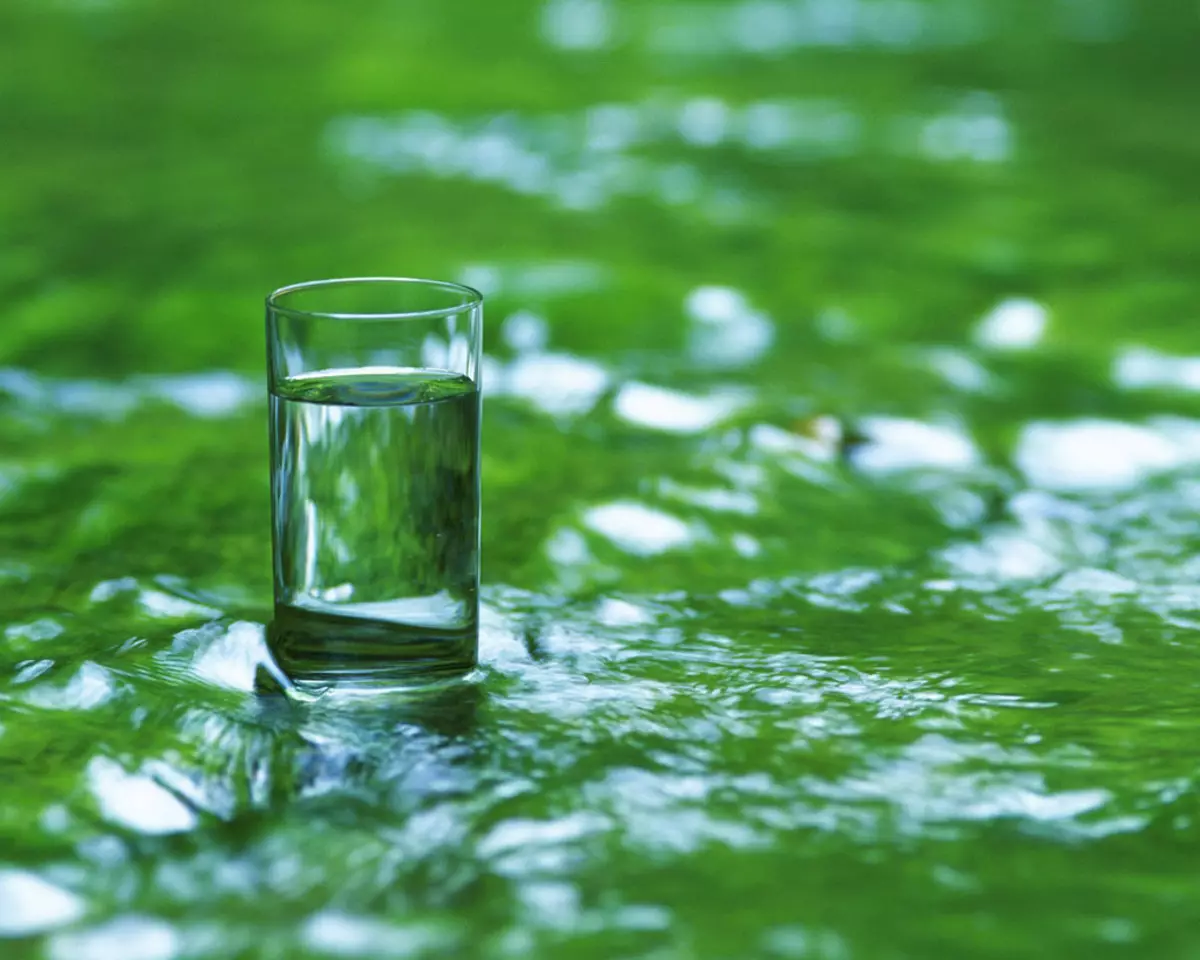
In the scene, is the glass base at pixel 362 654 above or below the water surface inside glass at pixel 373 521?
below

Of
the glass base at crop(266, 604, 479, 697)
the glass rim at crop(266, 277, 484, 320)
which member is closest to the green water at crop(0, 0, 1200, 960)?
the glass base at crop(266, 604, 479, 697)

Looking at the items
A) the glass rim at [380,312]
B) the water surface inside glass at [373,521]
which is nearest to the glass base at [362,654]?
the water surface inside glass at [373,521]

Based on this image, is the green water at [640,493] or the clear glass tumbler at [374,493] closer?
the green water at [640,493]

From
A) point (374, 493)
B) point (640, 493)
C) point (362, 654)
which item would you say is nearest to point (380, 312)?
point (374, 493)

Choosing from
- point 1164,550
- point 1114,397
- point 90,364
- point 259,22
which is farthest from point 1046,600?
point 259,22

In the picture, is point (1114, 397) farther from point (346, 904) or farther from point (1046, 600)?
point (346, 904)

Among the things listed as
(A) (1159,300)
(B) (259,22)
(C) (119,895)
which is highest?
(B) (259,22)

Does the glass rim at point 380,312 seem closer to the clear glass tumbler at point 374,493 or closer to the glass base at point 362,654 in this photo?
the clear glass tumbler at point 374,493
